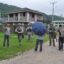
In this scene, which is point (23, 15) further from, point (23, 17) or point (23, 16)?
point (23, 17)

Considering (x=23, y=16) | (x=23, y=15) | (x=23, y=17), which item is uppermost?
(x=23, y=15)

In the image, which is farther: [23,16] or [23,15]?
[23,16]

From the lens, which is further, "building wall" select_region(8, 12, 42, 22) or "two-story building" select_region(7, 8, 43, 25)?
"building wall" select_region(8, 12, 42, 22)

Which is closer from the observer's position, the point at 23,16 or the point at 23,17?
the point at 23,17

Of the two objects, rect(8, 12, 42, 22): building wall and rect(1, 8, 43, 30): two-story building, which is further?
rect(8, 12, 42, 22): building wall

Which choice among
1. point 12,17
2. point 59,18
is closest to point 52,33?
point 12,17

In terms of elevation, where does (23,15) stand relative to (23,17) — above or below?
above

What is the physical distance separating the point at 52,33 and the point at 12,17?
58814 mm

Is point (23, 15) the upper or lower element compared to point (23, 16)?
upper

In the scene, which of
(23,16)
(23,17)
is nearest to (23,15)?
(23,16)

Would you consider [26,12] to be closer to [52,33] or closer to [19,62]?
[52,33]

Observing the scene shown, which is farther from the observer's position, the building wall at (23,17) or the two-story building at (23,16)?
the building wall at (23,17)

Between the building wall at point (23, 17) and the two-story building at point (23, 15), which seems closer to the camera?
the two-story building at point (23, 15)

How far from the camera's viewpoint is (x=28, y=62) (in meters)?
12.3
